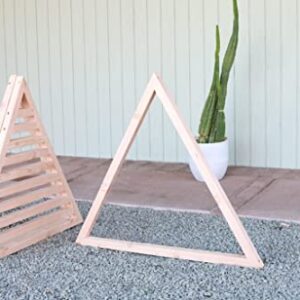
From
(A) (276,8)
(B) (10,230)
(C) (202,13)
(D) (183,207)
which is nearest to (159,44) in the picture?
(C) (202,13)

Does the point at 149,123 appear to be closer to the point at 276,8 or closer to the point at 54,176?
the point at 276,8

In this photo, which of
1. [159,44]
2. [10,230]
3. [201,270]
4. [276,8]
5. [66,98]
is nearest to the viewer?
[201,270]

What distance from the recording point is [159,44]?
5.23m

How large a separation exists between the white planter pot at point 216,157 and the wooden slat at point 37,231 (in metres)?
1.25

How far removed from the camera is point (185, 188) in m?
4.43

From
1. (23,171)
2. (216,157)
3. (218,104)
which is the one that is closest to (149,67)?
(218,104)

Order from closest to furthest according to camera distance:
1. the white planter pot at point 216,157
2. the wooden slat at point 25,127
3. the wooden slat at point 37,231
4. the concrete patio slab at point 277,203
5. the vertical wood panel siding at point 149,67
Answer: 1. the wooden slat at point 37,231
2. the wooden slat at point 25,127
3. the concrete patio slab at point 277,203
4. the white planter pot at point 216,157
5. the vertical wood panel siding at point 149,67

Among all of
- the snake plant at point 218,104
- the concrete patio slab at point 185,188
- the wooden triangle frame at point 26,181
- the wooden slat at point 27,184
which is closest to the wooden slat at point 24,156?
the wooden triangle frame at point 26,181

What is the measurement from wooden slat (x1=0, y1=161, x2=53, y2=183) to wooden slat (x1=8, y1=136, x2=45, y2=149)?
12cm

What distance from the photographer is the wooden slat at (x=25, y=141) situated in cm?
332

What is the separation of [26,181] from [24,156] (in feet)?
0.41

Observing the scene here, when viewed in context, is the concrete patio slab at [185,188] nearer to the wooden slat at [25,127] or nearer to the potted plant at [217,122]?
the potted plant at [217,122]

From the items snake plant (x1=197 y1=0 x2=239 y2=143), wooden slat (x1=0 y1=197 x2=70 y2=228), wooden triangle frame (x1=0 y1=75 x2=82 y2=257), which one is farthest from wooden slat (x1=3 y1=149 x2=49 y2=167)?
snake plant (x1=197 y1=0 x2=239 y2=143)

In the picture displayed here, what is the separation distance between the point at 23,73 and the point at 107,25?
0.97 metres
